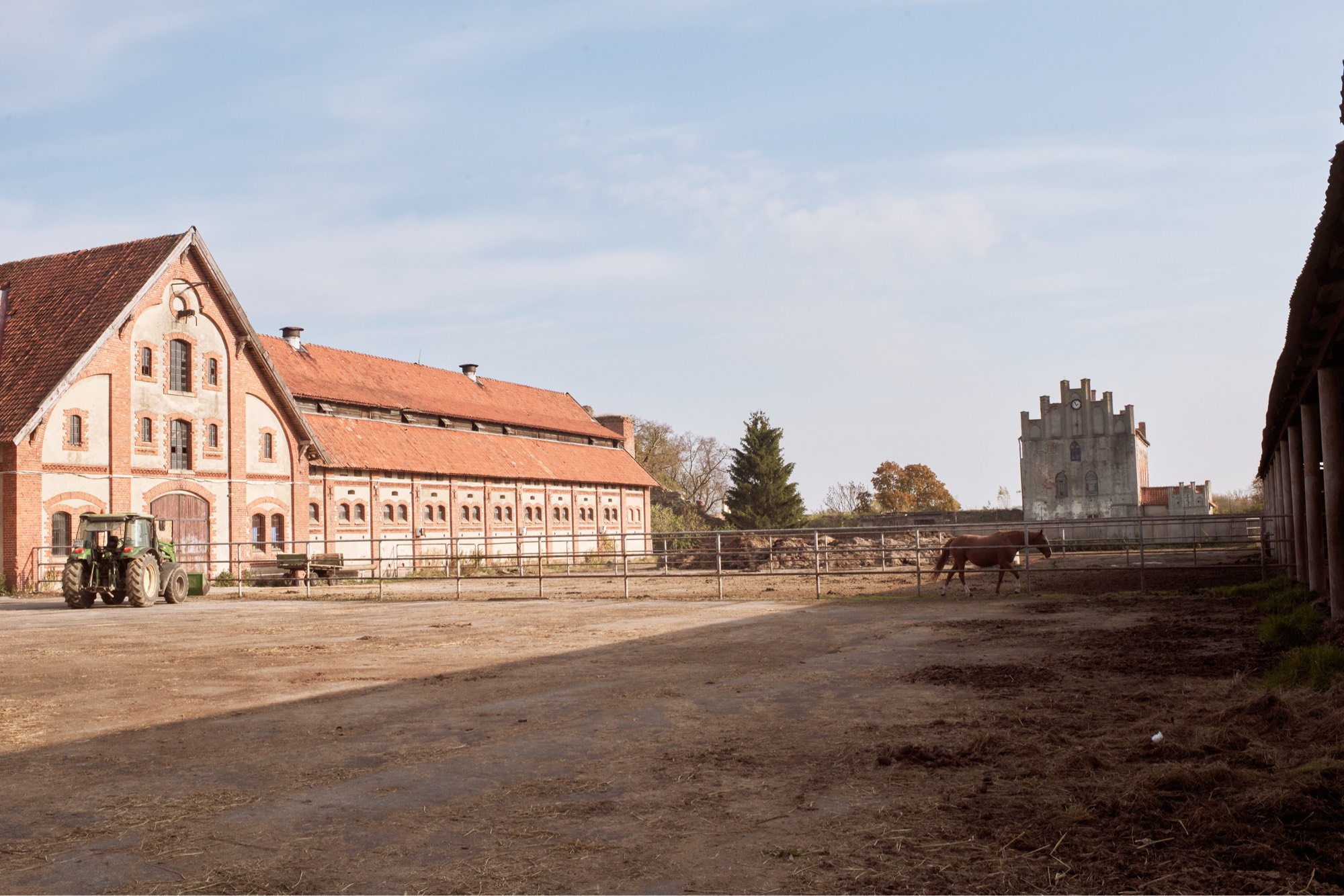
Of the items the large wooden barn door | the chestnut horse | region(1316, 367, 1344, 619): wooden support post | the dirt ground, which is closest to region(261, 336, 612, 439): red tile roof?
the large wooden barn door

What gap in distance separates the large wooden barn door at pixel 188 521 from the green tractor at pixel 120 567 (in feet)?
23.7

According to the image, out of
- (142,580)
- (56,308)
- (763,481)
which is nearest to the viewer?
(142,580)

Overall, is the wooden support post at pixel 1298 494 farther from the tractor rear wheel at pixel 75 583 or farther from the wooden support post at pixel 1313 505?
the tractor rear wheel at pixel 75 583

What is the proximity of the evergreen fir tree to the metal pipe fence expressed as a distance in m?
5.05

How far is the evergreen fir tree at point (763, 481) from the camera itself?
58.8 metres

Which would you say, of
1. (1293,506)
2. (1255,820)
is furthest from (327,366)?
(1255,820)

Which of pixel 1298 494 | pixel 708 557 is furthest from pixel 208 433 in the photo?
pixel 1298 494

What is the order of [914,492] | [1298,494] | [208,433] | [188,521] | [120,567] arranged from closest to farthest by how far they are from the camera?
[1298,494], [120,567], [188,521], [208,433], [914,492]

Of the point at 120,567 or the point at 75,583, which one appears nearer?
the point at 75,583

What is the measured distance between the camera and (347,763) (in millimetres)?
7086

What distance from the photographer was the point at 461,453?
153ft

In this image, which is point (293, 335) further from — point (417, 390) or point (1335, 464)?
point (1335, 464)

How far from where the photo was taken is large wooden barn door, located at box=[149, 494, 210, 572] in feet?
109

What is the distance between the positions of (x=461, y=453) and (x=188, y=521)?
46.4 ft
